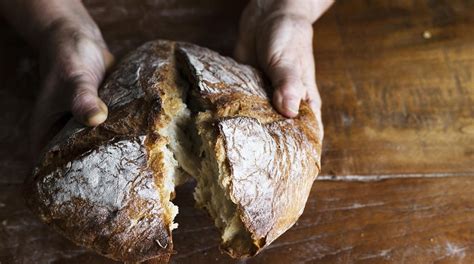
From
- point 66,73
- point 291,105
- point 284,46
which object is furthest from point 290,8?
point 66,73

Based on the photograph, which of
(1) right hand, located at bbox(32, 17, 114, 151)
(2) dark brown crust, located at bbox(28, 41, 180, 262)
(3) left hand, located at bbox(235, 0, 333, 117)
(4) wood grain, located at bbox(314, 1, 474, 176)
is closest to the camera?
(2) dark brown crust, located at bbox(28, 41, 180, 262)

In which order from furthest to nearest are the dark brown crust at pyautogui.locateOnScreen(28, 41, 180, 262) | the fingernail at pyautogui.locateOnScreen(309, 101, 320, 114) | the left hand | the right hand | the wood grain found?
1. the wood grain
2. the fingernail at pyautogui.locateOnScreen(309, 101, 320, 114)
3. the left hand
4. the right hand
5. the dark brown crust at pyautogui.locateOnScreen(28, 41, 180, 262)

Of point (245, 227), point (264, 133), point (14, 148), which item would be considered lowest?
point (14, 148)

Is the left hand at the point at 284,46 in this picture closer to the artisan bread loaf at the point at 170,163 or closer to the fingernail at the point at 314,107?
the fingernail at the point at 314,107

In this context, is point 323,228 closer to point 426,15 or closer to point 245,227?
point 245,227

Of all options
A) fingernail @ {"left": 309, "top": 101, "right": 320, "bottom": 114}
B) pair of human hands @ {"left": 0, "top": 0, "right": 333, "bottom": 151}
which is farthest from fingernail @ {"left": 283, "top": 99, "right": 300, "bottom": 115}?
fingernail @ {"left": 309, "top": 101, "right": 320, "bottom": 114}

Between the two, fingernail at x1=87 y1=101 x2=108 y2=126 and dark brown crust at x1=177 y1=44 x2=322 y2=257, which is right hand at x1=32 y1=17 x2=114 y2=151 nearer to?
fingernail at x1=87 y1=101 x2=108 y2=126

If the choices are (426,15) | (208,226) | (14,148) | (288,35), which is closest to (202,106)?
(208,226)
